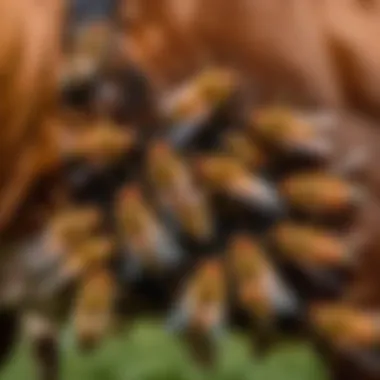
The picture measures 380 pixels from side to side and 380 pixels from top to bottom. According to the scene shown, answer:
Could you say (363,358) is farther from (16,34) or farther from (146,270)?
(16,34)

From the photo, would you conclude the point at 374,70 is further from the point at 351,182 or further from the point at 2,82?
the point at 2,82

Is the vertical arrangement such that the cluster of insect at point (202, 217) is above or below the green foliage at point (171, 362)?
above

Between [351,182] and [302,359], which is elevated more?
[351,182]

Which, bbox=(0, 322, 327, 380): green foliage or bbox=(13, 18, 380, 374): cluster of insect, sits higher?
bbox=(13, 18, 380, 374): cluster of insect

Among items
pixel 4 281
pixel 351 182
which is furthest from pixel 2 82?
pixel 351 182
